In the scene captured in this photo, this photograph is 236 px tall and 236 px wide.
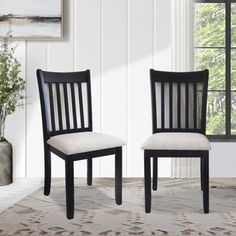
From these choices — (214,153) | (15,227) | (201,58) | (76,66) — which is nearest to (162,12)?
(201,58)

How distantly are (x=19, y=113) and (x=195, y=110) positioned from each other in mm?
1598

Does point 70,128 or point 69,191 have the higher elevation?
point 70,128

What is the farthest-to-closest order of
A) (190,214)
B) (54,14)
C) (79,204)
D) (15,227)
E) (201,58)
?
(201,58) < (54,14) < (79,204) < (190,214) < (15,227)

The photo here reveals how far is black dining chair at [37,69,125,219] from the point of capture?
2652mm

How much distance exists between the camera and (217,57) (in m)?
4.06

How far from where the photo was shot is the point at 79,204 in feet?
9.55

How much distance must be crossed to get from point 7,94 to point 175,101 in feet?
4.51

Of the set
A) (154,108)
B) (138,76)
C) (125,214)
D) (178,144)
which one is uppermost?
(138,76)

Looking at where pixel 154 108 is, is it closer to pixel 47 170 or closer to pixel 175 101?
A: pixel 175 101

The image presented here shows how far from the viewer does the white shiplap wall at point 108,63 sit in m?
3.84

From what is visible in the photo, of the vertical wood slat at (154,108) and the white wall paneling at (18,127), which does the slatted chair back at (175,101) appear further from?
the white wall paneling at (18,127)

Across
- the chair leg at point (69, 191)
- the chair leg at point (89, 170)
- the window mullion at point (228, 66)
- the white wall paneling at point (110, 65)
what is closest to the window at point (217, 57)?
the window mullion at point (228, 66)

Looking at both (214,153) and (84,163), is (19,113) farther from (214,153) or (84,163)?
(214,153)

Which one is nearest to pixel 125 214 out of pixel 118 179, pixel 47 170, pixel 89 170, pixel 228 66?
pixel 118 179
